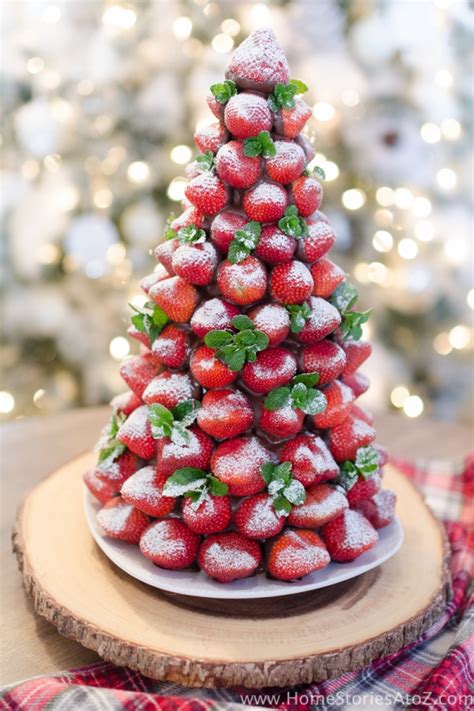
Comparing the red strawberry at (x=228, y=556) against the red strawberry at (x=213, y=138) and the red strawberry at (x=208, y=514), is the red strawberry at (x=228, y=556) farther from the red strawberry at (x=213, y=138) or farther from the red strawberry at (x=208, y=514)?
the red strawberry at (x=213, y=138)

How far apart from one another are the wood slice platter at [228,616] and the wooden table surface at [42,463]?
7 cm

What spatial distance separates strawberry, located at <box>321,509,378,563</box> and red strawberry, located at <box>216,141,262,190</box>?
527 mm

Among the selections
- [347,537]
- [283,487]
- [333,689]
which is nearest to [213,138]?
[283,487]

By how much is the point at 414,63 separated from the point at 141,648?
231cm

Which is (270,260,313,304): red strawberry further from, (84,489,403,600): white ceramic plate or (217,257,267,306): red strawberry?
(84,489,403,600): white ceramic plate

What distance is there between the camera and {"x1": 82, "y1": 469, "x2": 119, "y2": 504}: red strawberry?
1207 millimetres

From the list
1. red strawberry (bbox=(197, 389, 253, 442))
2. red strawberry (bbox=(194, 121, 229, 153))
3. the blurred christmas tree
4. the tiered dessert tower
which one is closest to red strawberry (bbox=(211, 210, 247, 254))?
the tiered dessert tower

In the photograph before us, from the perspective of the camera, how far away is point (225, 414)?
42.2 inches

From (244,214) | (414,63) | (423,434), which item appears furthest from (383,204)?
(244,214)

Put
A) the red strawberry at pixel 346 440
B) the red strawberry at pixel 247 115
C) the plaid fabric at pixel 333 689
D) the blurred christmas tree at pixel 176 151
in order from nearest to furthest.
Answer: the plaid fabric at pixel 333 689 → the red strawberry at pixel 247 115 → the red strawberry at pixel 346 440 → the blurred christmas tree at pixel 176 151

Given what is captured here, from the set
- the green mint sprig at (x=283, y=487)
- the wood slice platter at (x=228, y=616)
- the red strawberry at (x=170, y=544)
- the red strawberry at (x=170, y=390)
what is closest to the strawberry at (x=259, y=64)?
the red strawberry at (x=170, y=390)

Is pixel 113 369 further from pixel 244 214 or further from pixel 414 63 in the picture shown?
pixel 244 214

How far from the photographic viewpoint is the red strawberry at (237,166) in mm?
1062

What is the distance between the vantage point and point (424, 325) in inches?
118
